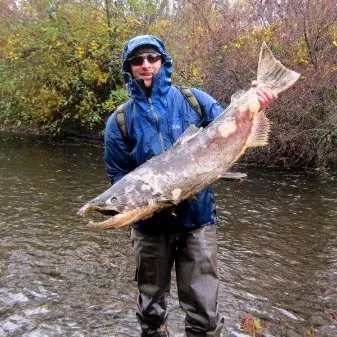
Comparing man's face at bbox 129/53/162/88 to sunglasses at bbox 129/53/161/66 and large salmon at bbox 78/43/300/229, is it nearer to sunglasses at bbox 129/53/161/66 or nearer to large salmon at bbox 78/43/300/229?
sunglasses at bbox 129/53/161/66

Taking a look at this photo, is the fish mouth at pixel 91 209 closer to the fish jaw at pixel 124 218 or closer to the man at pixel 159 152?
the fish jaw at pixel 124 218

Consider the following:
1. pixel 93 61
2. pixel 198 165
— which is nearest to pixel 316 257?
pixel 198 165

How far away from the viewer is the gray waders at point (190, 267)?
11.8 ft

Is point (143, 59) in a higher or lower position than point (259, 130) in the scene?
higher

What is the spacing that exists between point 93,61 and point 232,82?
7.29 meters

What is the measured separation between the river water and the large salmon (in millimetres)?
1925

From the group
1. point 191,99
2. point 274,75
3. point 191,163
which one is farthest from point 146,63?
point 274,75

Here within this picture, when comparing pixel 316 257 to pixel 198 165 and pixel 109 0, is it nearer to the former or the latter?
pixel 198 165

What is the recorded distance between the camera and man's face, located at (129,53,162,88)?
3561 millimetres

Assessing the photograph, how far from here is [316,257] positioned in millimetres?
6941

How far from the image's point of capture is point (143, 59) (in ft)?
11.7

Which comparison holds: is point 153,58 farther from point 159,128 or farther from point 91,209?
point 91,209

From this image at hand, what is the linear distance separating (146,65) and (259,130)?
3.45 ft

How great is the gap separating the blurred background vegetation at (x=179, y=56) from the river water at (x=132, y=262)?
195 centimetres
